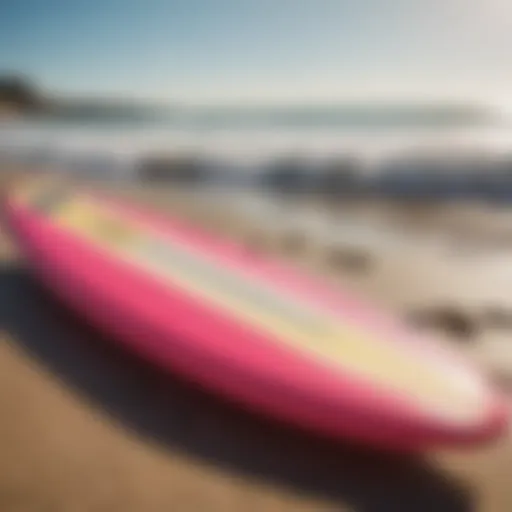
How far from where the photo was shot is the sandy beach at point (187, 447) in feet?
2.61

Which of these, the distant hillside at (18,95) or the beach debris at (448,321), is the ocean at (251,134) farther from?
the beach debris at (448,321)

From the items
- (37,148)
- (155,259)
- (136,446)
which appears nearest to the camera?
(136,446)

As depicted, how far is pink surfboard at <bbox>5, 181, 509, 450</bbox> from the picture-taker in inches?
30.0

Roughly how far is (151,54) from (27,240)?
0.33 metres

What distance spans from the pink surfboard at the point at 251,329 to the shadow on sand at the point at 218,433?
3cm

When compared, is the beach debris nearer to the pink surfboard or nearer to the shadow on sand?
the pink surfboard

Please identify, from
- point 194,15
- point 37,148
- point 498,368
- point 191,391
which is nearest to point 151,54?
point 194,15

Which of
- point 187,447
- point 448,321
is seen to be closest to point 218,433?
point 187,447

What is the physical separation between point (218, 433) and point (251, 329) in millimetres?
132

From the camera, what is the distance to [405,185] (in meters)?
1.00

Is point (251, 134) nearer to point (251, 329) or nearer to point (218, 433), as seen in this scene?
point (251, 329)

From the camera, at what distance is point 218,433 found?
2.78 feet

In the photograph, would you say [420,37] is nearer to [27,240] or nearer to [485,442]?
[485,442]

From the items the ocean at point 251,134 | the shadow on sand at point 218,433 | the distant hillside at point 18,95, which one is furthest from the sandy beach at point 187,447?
the distant hillside at point 18,95
